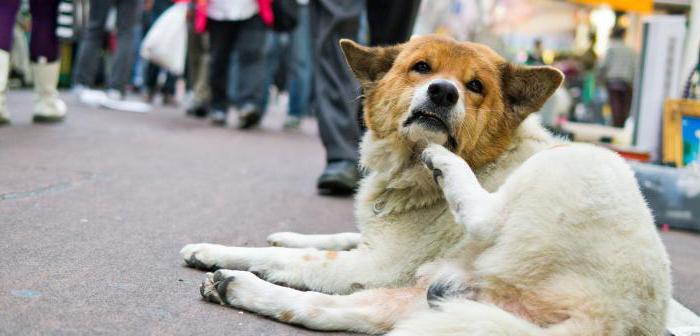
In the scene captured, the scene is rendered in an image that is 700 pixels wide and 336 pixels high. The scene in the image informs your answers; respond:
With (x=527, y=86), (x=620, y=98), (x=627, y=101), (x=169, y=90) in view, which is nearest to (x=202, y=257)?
(x=527, y=86)

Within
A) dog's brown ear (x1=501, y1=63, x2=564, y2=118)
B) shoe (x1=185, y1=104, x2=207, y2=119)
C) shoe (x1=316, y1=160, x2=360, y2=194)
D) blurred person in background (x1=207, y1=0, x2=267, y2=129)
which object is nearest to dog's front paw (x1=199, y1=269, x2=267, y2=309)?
dog's brown ear (x1=501, y1=63, x2=564, y2=118)

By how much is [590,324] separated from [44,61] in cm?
579

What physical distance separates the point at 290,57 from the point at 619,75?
22.3ft

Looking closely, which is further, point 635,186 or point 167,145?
point 167,145

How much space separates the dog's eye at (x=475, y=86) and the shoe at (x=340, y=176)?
2.03 m

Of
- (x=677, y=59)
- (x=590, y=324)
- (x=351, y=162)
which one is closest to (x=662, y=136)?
(x=677, y=59)

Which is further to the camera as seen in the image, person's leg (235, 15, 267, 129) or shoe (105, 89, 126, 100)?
shoe (105, 89, 126, 100)

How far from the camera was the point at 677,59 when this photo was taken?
25.7ft

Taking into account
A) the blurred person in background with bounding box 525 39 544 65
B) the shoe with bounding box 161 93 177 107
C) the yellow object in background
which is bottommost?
the shoe with bounding box 161 93 177 107

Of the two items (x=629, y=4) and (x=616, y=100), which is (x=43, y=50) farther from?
(x=616, y=100)

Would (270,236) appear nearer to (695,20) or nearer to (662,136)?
(662,136)

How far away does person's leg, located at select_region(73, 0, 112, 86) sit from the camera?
9.49 meters

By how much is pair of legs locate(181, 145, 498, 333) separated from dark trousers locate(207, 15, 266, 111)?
5.86 meters

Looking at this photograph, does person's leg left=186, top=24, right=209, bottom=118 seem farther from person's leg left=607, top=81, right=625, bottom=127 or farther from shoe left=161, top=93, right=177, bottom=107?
person's leg left=607, top=81, right=625, bottom=127
